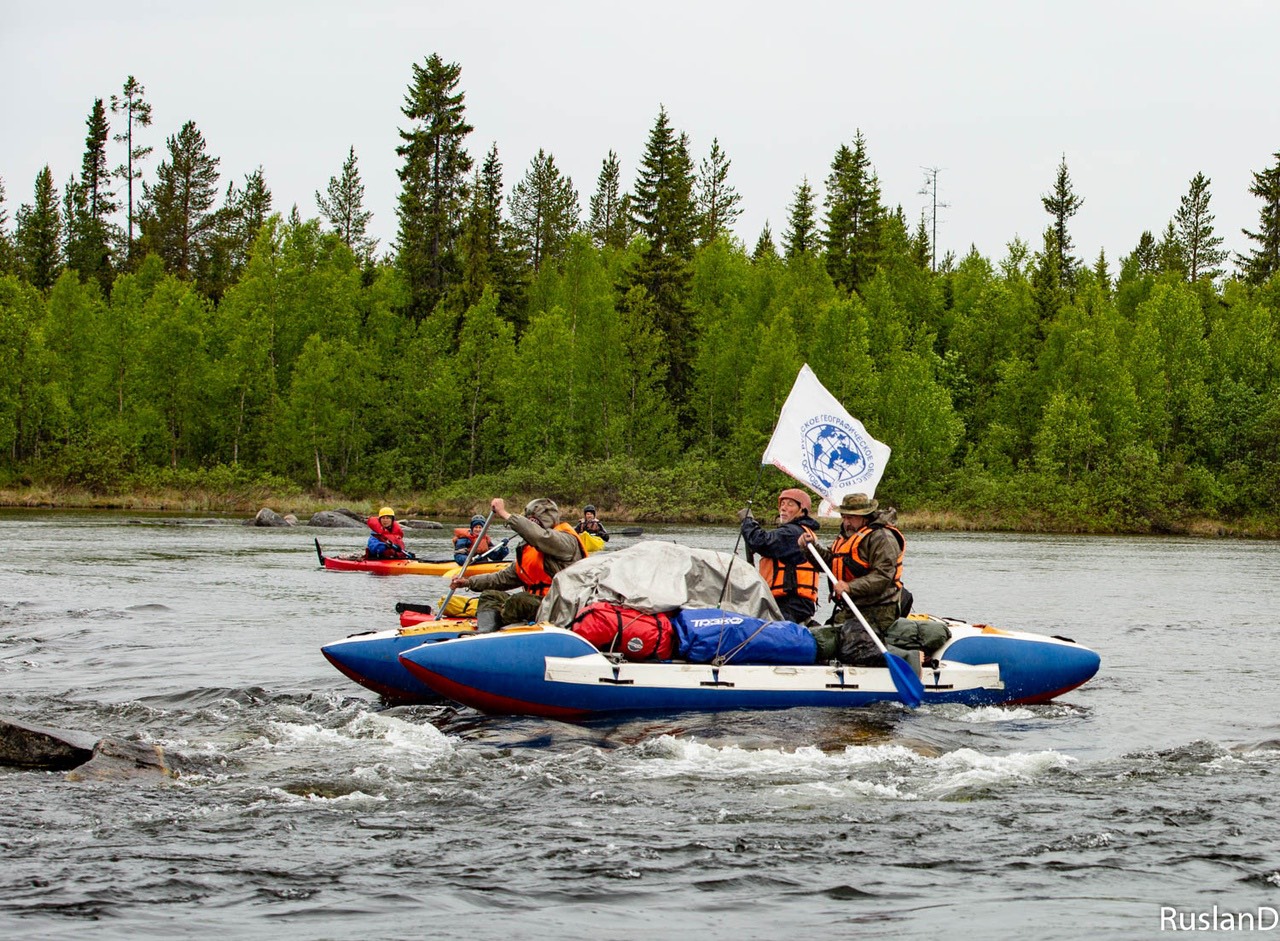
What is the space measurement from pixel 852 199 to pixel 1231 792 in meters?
64.5

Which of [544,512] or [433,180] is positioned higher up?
[433,180]

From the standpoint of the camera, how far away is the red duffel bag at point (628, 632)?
11.7 meters

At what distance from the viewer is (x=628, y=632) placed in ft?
38.4

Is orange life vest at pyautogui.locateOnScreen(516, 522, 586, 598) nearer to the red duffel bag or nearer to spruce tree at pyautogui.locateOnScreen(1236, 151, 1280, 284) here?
the red duffel bag

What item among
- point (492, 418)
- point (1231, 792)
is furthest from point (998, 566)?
point (492, 418)

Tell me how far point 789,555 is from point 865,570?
738 mm

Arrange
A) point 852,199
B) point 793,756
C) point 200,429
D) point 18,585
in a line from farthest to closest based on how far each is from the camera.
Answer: point 852,199 → point 200,429 → point 18,585 → point 793,756

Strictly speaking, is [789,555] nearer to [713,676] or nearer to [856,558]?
[856,558]

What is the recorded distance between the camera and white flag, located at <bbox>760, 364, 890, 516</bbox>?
1284 centimetres

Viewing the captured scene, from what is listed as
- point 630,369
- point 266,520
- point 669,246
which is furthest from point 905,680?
point 669,246

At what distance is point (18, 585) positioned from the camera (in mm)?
23016

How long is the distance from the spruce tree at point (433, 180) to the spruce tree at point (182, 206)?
15.5 meters

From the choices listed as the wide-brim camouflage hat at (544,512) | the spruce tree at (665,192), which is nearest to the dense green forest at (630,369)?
the spruce tree at (665,192)

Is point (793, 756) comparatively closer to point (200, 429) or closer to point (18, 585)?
point (18, 585)
